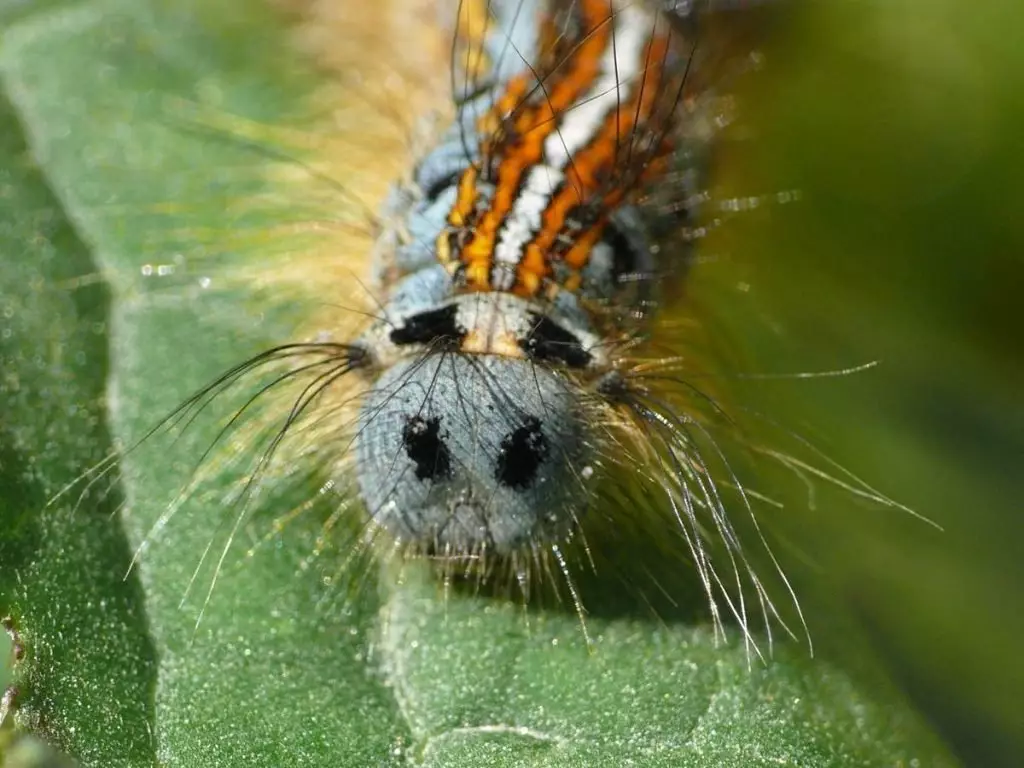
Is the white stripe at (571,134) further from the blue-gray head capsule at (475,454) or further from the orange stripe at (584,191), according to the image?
the blue-gray head capsule at (475,454)

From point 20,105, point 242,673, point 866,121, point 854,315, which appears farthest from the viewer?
point 866,121

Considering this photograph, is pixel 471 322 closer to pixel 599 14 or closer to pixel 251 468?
pixel 251 468

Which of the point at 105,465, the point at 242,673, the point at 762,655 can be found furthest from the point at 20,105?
the point at 762,655

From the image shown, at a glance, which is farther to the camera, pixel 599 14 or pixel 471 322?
pixel 599 14

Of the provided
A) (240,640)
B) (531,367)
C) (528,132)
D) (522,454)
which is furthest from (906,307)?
(240,640)

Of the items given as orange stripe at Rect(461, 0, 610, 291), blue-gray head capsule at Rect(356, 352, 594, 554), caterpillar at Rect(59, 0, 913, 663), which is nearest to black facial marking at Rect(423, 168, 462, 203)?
caterpillar at Rect(59, 0, 913, 663)

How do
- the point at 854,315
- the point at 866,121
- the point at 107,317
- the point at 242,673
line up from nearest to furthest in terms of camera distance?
the point at 242,673 < the point at 107,317 < the point at 854,315 < the point at 866,121

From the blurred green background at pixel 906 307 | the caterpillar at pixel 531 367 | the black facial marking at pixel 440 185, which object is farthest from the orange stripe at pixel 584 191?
the blurred green background at pixel 906 307
